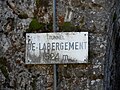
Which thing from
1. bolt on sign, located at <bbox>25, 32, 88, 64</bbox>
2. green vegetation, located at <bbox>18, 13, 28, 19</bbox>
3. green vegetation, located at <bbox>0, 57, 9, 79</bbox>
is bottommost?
green vegetation, located at <bbox>0, 57, 9, 79</bbox>

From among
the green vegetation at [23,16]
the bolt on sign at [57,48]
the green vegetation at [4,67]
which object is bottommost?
the green vegetation at [4,67]

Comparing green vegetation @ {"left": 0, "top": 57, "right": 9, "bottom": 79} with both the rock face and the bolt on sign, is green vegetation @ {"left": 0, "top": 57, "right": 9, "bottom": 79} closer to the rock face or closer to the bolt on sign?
the rock face

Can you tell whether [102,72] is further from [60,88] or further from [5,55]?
[5,55]

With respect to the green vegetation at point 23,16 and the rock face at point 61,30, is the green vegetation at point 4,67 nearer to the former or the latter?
the rock face at point 61,30

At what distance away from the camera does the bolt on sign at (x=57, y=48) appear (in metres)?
1.77

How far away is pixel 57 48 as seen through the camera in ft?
5.85

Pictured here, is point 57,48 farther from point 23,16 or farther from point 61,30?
point 23,16

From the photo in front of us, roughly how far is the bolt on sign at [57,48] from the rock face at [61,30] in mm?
30

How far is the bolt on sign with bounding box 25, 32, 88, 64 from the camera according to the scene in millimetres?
1766

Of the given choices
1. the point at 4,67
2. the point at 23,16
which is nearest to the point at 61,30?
the point at 23,16

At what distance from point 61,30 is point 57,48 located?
99mm

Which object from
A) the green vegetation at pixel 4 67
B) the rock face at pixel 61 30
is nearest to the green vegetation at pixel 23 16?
the rock face at pixel 61 30

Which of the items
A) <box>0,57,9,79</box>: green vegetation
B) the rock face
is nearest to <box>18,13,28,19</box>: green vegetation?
the rock face

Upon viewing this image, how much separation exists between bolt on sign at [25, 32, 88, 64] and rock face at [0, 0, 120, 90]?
0.03 metres
